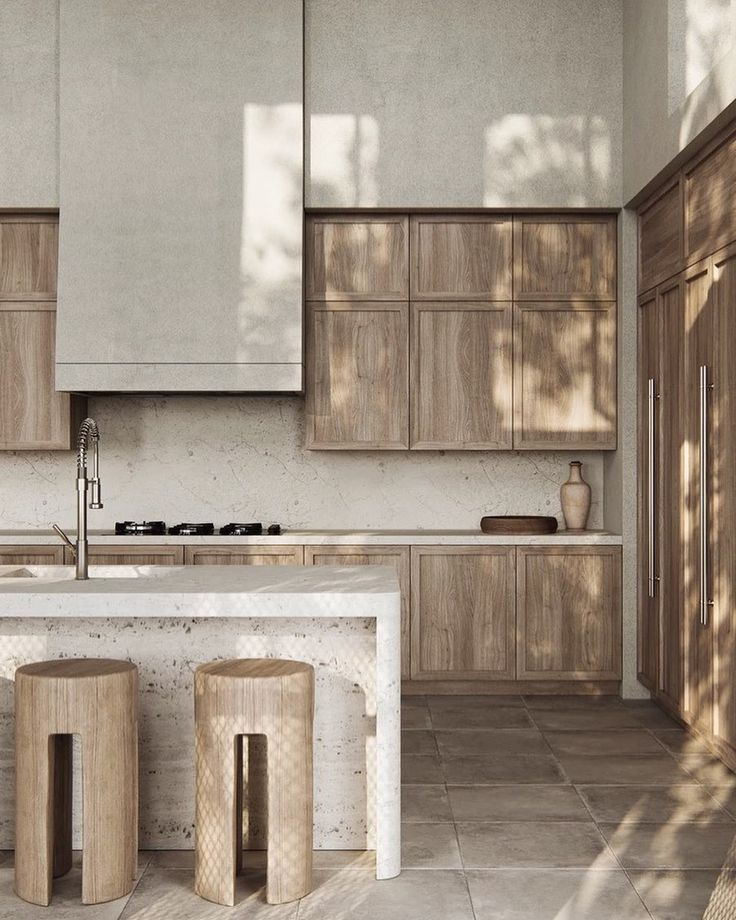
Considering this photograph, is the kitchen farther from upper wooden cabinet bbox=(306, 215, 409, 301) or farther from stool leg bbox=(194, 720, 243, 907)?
stool leg bbox=(194, 720, 243, 907)

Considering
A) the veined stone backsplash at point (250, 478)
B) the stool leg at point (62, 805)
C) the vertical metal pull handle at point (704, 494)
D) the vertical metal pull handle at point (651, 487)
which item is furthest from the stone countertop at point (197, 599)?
the veined stone backsplash at point (250, 478)

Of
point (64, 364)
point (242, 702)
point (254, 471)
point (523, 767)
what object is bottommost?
point (523, 767)

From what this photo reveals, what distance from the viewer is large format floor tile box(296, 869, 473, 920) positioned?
101 inches

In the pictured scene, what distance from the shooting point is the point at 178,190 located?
5.03 metres

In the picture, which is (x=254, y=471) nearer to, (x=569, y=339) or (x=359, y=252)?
(x=359, y=252)

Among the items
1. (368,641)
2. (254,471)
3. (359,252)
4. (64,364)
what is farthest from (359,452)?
(368,641)

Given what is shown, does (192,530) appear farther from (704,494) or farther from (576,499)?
(704,494)

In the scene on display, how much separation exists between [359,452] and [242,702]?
3.14 metres

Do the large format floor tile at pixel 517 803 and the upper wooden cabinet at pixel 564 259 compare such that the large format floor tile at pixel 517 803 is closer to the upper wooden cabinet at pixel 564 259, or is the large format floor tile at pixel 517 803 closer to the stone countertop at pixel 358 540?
the stone countertop at pixel 358 540

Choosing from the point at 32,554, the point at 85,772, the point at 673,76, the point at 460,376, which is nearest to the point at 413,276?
the point at 460,376

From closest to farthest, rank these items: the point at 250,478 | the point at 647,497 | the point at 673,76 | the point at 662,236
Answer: the point at 673,76 → the point at 662,236 → the point at 647,497 → the point at 250,478

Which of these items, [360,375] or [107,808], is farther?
[360,375]

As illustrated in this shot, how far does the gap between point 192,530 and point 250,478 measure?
24.6 inches

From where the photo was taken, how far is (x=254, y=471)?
18.7 ft
